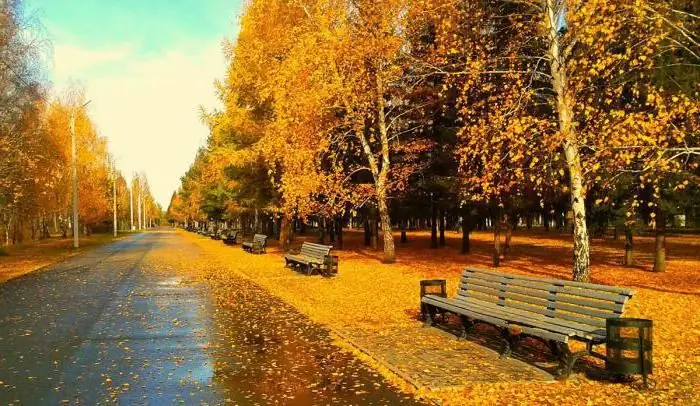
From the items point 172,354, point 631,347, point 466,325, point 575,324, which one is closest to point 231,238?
point 172,354

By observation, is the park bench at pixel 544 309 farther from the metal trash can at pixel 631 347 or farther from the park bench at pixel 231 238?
the park bench at pixel 231 238

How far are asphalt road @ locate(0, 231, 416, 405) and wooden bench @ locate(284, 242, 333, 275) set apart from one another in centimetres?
373

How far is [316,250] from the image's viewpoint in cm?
1838

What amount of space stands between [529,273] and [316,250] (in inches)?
253

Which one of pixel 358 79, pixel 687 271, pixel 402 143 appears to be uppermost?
pixel 358 79

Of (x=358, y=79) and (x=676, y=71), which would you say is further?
(x=358, y=79)

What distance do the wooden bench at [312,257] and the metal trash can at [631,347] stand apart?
38.7 feet

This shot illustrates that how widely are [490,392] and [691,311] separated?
6.58m

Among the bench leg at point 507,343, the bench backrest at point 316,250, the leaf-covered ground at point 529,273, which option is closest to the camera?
the leaf-covered ground at point 529,273

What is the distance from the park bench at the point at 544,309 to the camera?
20.1ft

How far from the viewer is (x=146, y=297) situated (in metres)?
13.0

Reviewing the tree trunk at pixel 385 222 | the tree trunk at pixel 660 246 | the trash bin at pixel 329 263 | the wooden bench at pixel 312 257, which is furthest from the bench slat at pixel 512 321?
the tree trunk at pixel 660 246

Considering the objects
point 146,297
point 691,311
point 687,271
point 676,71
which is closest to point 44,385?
point 146,297

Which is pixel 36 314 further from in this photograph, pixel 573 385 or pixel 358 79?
pixel 358 79
